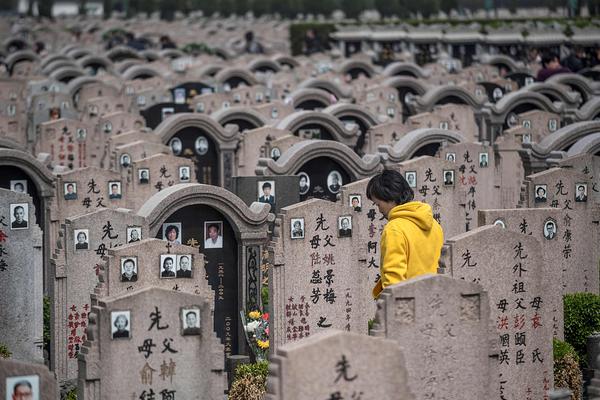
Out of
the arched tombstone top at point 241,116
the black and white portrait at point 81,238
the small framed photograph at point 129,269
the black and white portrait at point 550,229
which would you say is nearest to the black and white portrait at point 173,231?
the black and white portrait at point 81,238

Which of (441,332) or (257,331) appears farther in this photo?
(257,331)

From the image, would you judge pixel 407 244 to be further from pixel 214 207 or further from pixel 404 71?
pixel 404 71

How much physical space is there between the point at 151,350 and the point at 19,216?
4177 millimetres

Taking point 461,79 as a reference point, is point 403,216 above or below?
below

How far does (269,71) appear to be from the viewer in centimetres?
4256

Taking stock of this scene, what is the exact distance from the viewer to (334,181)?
64.1 ft

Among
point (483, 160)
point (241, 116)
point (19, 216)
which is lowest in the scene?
point (19, 216)

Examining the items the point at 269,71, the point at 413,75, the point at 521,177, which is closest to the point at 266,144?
the point at 521,177

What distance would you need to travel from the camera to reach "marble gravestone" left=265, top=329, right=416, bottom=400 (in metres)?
9.41

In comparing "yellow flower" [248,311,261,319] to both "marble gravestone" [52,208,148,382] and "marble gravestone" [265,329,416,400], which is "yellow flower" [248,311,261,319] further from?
"marble gravestone" [265,329,416,400]

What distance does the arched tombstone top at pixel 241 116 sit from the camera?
25422 millimetres

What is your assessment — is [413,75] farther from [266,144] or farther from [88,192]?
[88,192]

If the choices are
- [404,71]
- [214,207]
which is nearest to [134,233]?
[214,207]

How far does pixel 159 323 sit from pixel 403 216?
6.01 feet
